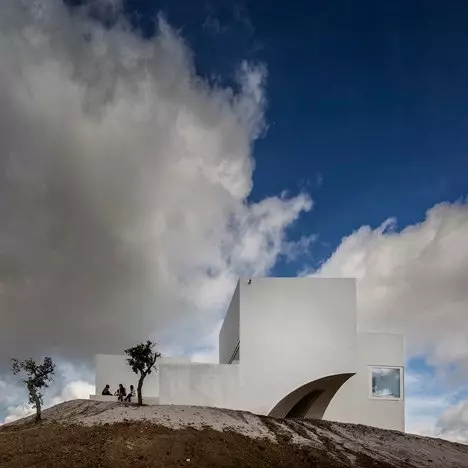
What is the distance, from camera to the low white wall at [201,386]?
2391 cm

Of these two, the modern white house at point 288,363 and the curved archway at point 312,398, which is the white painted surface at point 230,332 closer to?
the modern white house at point 288,363

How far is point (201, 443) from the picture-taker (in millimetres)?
17469

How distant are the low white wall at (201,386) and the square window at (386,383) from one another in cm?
631

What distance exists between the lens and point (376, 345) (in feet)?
90.1

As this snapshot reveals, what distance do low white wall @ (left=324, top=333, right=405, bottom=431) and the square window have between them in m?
0.13

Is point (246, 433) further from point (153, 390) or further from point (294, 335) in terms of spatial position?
point (153, 390)

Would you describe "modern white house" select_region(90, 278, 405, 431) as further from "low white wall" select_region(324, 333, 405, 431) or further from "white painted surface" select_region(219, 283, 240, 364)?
"white painted surface" select_region(219, 283, 240, 364)

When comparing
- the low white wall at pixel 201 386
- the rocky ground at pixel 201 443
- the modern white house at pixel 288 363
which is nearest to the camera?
the rocky ground at pixel 201 443

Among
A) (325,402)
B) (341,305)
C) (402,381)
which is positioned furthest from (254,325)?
(402,381)

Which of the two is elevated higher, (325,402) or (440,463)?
(325,402)

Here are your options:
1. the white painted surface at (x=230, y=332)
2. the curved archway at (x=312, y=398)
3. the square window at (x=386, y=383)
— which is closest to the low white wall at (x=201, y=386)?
the curved archway at (x=312, y=398)

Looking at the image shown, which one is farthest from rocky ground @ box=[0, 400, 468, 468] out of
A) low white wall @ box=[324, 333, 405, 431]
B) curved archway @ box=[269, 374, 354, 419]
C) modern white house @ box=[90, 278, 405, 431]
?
low white wall @ box=[324, 333, 405, 431]

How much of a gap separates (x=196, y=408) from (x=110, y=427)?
137 inches

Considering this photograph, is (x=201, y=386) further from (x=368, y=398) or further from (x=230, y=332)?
(x=368, y=398)
